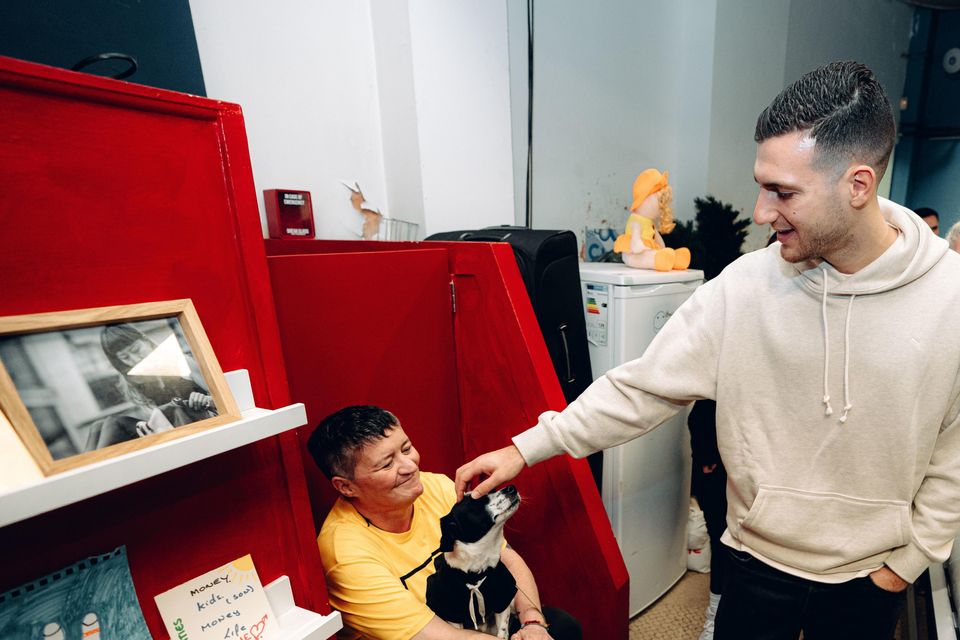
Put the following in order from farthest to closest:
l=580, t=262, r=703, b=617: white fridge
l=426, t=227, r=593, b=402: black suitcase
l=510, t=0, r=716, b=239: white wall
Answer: l=510, t=0, r=716, b=239: white wall < l=580, t=262, r=703, b=617: white fridge < l=426, t=227, r=593, b=402: black suitcase

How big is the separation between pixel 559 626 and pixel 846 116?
1.26 m

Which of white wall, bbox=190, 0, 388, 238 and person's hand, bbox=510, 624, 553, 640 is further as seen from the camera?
white wall, bbox=190, 0, 388, 238

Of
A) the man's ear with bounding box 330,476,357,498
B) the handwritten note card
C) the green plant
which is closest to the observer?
the handwritten note card

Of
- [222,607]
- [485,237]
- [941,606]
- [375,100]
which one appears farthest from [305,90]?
[941,606]

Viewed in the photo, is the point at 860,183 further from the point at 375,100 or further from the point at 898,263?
the point at 375,100

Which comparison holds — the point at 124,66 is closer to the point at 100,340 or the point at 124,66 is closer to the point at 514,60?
the point at 100,340

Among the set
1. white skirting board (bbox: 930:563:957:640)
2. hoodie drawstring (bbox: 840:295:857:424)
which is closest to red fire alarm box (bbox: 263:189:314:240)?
hoodie drawstring (bbox: 840:295:857:424)

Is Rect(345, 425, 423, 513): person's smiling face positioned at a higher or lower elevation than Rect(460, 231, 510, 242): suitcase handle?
lower

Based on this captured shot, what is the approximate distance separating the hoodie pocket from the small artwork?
1.21 m

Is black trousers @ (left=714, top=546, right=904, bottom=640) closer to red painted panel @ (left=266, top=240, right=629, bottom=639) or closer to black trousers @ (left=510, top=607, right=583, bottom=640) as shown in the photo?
red painted panel @ (left=266, top=240, right=629, bottom=639)

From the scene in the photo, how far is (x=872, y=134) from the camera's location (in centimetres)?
85

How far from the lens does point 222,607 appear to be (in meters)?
0.75

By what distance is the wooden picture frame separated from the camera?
20.9 inches

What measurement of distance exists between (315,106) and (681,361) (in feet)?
5.19
